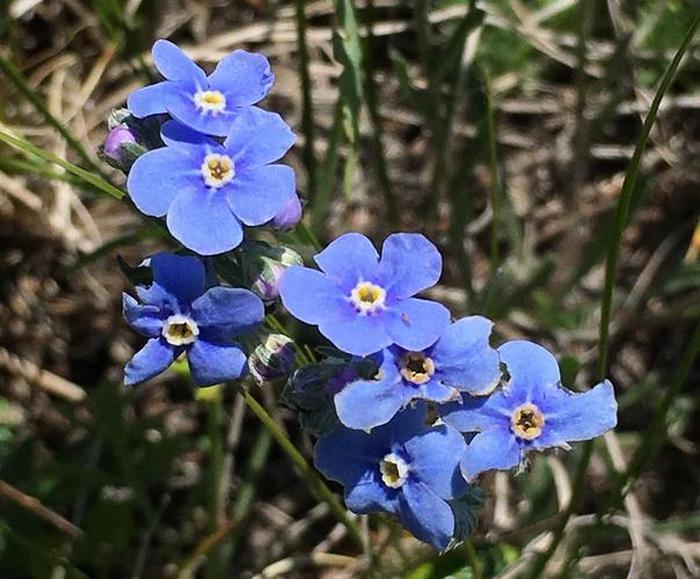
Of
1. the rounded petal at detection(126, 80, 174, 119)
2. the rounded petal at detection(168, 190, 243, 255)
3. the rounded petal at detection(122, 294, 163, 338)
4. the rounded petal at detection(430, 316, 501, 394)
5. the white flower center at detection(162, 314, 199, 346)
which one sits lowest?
the rounded petal at detection(430, 316, 501, 394)

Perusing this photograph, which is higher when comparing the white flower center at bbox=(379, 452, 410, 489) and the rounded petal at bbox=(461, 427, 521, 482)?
the rounded petal at bbox=(461, 427, 521, 482)

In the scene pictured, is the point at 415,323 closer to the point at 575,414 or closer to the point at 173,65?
the point at 575,414

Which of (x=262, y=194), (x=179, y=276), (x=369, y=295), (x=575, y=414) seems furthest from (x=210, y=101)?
(x=575, y=414)

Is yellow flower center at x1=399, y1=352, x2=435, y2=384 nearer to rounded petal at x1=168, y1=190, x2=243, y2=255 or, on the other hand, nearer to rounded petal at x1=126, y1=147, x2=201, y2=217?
rounded petal at x1=168, y1=190, x2=243, y2=255

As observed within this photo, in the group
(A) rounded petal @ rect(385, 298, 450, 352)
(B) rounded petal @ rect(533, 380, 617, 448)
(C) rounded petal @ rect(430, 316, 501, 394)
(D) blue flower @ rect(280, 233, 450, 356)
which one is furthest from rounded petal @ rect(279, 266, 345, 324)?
(B) rounded petal @ rect(533, 380, 617, 448)

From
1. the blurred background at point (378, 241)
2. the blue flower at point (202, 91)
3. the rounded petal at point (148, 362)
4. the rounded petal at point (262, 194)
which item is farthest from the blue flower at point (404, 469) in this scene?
the blurred background at point (378, 241)

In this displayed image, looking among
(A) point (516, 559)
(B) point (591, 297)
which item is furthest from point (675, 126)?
(A) point (516, 559)
